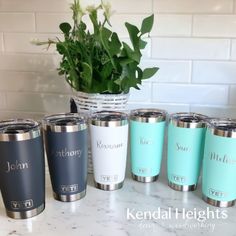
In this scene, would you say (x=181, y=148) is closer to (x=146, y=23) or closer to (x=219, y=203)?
(x=219, y=203)

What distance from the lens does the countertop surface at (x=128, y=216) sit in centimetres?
62


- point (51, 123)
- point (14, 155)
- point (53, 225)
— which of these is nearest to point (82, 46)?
point (51, 123)

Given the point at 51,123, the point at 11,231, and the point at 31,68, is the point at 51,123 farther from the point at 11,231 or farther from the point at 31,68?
the point at 31,68

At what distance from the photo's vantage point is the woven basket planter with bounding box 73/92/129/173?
0.79 m

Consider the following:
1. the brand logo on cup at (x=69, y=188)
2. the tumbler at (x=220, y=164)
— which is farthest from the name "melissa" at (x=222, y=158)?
the brand logo on cup at (x=69, y=188)

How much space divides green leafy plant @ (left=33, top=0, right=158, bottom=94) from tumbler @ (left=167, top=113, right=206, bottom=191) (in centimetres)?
15

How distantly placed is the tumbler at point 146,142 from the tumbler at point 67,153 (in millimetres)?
147

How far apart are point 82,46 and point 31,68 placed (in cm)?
32

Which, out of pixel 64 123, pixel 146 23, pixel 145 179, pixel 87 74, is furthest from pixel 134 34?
pixel 145 179

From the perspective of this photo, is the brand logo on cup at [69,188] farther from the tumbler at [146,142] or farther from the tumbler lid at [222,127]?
the tumbler lid at [222,127]

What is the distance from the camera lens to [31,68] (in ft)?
Answer: 3.34

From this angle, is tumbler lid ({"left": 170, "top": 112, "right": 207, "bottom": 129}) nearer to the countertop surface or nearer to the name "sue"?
the name "sue"

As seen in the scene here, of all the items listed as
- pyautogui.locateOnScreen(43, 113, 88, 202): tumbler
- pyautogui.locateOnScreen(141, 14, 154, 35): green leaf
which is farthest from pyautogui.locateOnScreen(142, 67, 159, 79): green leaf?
pyautogui.locateOnScreen(43, 113, 88, 202): tumbler

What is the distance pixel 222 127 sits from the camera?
26.9 inches
